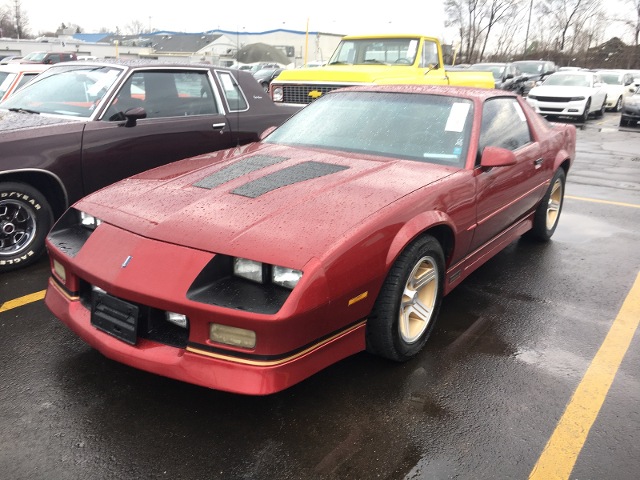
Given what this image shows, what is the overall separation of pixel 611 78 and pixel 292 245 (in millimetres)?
23722

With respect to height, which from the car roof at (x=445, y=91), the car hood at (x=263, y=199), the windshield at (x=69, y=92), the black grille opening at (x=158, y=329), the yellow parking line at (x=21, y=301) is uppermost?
the car roof at (x=445, y=91)

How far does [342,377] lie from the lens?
9.52 feet

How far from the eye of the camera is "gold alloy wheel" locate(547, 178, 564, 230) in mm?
5194

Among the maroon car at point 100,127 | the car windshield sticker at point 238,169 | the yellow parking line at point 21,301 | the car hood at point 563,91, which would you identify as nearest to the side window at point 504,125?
the car windshield sticker at point 238,169

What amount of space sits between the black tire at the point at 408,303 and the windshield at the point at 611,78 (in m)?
22.2

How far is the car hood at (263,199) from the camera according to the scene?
2.44 meters

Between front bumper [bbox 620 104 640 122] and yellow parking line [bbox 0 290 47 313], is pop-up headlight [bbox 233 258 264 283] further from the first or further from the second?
front bumper [bbox 620 104 640 122]

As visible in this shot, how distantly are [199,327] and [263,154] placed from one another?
1718 millimetres

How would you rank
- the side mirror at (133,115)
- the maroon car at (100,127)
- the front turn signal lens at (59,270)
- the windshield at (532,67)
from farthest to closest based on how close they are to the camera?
the windshield at (532,67)
the side mirror at (133,115)
the maroon car at (100,127)
the front turn signal lens at (59,270)

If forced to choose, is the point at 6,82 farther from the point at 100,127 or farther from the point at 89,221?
the point at 89,221

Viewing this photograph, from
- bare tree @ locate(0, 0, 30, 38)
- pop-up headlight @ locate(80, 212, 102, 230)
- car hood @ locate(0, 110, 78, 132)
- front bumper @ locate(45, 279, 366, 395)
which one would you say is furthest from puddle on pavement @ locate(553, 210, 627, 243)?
bare tree @ locate(0, 0, 30, 38)

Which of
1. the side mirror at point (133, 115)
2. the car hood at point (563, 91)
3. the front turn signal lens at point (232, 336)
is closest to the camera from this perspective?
the front turn signal lens at point (232, 336)

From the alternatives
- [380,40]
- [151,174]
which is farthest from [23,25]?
[151,174]

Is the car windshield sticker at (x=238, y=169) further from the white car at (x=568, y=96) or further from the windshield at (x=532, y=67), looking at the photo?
the windshield at (x=532, y=67)
